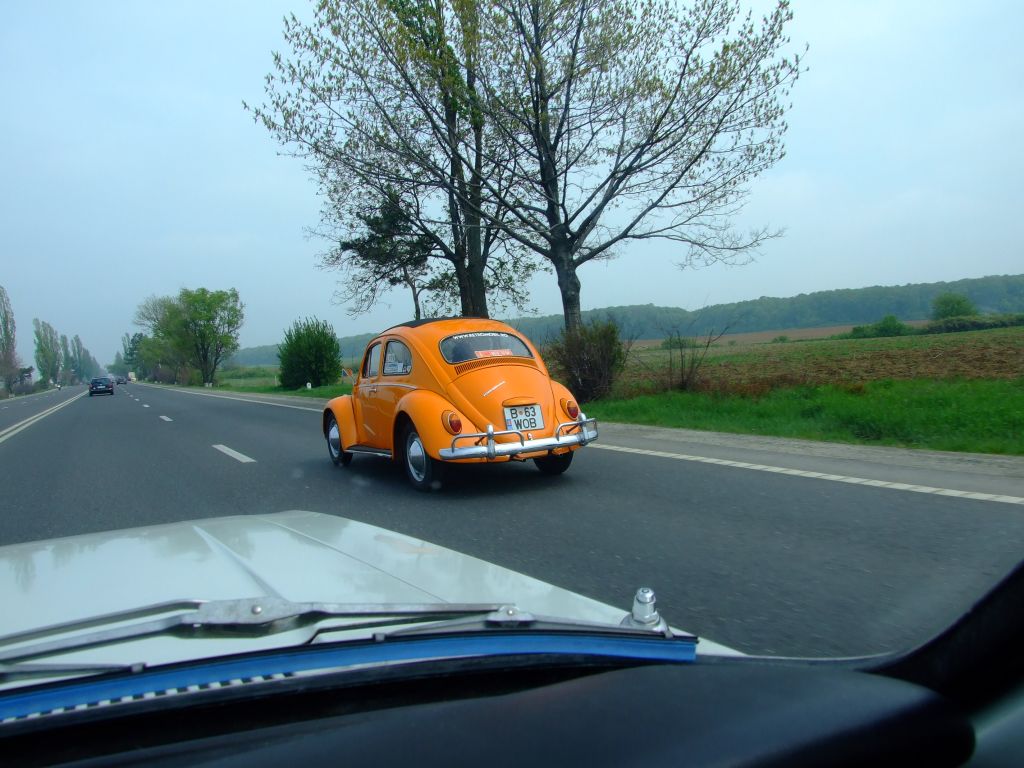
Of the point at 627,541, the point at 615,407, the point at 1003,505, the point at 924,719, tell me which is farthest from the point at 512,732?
the point at 615,407

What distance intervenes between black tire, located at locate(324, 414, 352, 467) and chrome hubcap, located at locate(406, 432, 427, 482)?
75.3 inches

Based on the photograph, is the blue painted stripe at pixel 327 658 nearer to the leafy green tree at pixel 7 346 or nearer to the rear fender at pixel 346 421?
the rear fender at pixel 346 421

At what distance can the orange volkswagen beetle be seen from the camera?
705cm

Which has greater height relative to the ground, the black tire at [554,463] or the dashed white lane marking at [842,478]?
the black tire at [554,463]

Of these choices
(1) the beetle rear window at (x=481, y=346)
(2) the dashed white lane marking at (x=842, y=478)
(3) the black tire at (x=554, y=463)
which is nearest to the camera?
(2) the dashed white lane marking at (x=842, y=478)

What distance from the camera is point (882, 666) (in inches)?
91.4

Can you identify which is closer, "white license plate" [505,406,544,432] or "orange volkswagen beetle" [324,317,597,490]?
"orange volkswagen beetle" [324,317,597,490]

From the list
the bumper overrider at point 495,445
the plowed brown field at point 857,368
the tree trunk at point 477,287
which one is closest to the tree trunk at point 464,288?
the tree trunk at point 477,287

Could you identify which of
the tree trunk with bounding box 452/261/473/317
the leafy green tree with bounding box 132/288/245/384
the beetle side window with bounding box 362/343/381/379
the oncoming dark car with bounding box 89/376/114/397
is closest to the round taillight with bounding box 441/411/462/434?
the beetle side window with bounding box 362/343/381/379

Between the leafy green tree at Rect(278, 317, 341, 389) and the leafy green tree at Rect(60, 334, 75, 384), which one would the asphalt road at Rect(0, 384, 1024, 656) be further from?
the leafy green tree at Rect(60, 334, 75, 384)

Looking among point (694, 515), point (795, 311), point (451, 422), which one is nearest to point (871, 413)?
point (694, 515)

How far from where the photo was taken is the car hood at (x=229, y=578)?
6.62ft

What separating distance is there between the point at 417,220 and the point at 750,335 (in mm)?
38113

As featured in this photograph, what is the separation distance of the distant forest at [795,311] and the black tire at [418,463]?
3.14 metres
